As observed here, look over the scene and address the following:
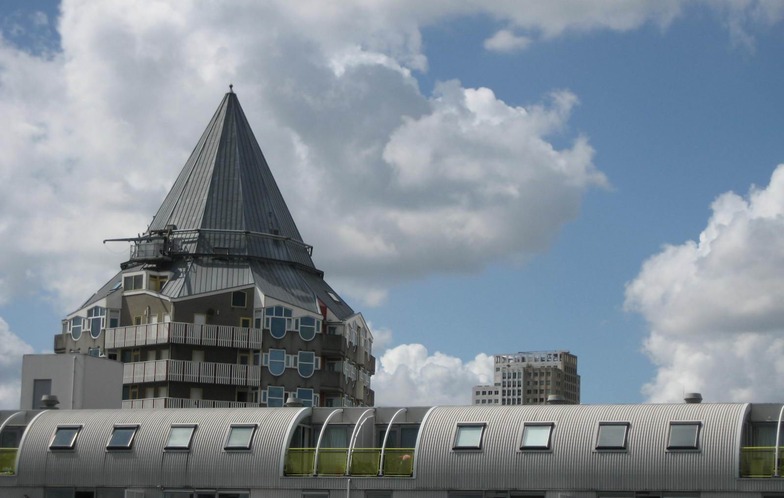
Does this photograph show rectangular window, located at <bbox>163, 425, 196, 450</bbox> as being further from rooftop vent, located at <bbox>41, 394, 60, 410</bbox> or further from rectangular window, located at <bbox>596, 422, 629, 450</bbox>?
rectangular window, located at <bbox>596, 422, 629, 450</bbox>

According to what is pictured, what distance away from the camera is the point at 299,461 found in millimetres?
80688

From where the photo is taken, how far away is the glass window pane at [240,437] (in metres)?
81.5

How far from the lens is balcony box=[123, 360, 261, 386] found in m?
155

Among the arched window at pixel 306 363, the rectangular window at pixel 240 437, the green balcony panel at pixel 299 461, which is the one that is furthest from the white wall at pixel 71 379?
the arched window at pixel 306 363

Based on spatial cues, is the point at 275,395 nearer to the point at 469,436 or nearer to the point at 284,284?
the point at 284,284

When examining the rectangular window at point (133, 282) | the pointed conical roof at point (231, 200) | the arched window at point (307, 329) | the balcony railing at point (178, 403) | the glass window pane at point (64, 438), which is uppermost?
the pointed conical roof at point (231, 200)

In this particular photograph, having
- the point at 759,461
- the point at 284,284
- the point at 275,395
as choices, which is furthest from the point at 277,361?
the point at 759,461

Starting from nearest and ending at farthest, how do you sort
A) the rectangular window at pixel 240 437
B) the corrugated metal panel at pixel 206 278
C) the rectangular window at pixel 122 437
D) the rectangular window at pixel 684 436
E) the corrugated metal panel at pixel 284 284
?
1. the rectangular window at pixel 684 436
2. the rectangular window at pixel 240 437
3. the rectangular window at pixel 122 437
4. the corrugated metal panel at pixel 206 278
5. the corrugated metal panel at pixel 284 284

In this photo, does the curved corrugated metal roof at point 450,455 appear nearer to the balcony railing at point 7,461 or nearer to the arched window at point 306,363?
the balcony railing at point 7,461

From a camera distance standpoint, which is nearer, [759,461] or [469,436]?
[759,461]

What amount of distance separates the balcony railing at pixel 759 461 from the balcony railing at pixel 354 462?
1606cm

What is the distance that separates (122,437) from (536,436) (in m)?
22.5

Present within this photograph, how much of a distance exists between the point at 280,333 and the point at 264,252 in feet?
37.2

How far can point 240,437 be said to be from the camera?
82.0 m
